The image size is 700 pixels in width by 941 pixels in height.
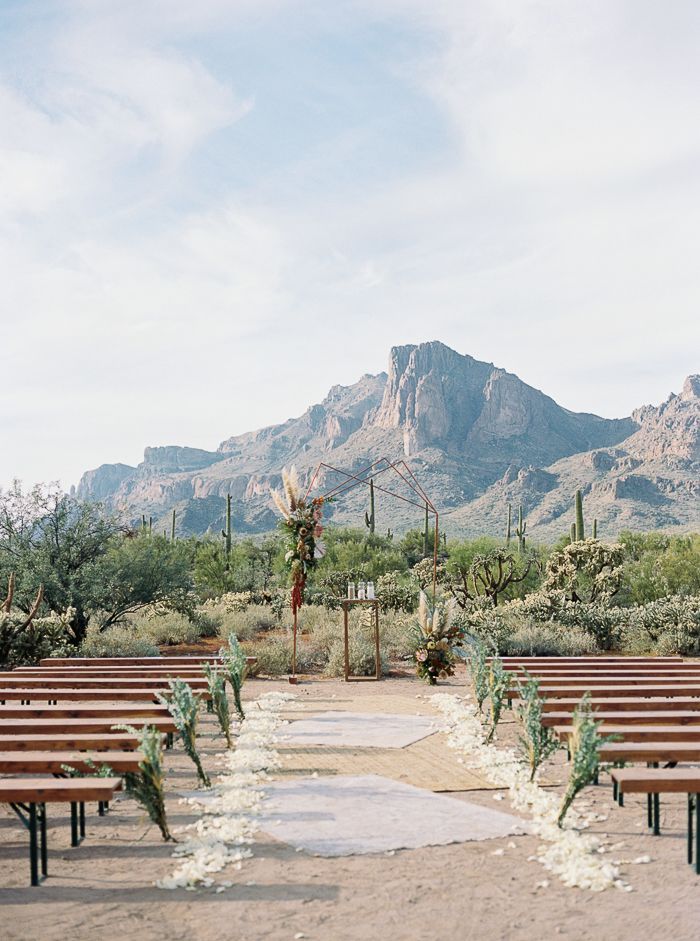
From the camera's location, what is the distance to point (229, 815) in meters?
6.12

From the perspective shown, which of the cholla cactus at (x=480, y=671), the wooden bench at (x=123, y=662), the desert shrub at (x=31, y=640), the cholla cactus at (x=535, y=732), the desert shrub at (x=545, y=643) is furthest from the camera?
the desert shrub at (x=545, y=643)

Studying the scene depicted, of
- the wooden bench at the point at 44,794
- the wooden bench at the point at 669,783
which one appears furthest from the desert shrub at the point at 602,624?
the wooden bench at the point at 44,794

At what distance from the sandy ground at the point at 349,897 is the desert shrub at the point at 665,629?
35.6 feet

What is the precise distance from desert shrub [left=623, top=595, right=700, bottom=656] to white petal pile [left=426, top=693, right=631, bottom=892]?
7.85 meters

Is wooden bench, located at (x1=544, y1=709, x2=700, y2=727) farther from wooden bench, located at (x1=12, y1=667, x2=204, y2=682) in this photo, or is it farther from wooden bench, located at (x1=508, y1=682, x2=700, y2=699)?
wooden bench, located at (x1=12, y1=667, x2=204, y2=682)

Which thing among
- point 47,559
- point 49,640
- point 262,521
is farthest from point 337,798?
point 262,521

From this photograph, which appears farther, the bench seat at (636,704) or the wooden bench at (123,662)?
the wooden bench at (123,662)

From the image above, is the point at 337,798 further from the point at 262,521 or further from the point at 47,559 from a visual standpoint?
the point at 262,521

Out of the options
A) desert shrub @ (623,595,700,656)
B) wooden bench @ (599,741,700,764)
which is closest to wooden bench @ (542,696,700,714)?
wooden bench @ (599,741,700,764)

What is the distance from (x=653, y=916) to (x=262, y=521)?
10019 centimetres

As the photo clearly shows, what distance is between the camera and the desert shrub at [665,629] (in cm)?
1605

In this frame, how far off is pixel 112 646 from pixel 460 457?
3844 inches

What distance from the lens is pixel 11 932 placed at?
4262 mm

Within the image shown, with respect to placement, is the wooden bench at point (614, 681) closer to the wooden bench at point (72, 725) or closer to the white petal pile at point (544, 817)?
the white petal pile at point (544, 817)
